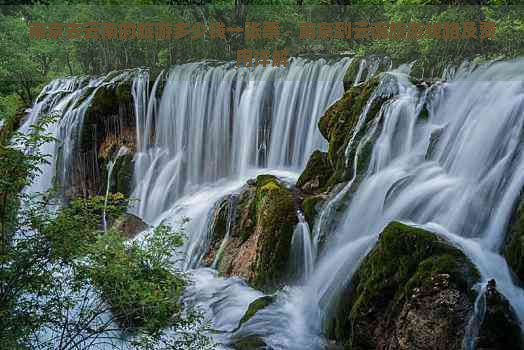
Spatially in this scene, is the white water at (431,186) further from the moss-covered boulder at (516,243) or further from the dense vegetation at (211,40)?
the dense vegetation at (211,40)

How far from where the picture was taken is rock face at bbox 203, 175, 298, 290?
29.5 feet

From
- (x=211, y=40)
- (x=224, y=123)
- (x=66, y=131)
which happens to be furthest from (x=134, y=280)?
(x=211, y=40)

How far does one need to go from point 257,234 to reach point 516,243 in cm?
486

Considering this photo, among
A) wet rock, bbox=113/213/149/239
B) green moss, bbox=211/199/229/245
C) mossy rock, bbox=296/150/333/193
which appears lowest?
wet rock, bbox=113/213/149/239

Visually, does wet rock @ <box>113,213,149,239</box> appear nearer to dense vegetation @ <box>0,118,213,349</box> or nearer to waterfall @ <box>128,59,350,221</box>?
waterfall @ <box>128,59,350,221</box>

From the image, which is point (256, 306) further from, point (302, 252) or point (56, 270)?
point (56, 270)

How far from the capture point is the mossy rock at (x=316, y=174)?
33.9ft

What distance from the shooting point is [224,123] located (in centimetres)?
1612

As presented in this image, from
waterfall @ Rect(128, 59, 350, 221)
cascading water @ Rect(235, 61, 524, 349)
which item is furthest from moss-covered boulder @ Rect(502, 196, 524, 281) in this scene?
waterfall @ Rect(128, 59, 350, 221)

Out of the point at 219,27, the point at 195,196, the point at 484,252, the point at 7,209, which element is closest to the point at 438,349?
the point at 484,252

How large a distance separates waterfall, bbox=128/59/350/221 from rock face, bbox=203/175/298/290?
3.56 metres

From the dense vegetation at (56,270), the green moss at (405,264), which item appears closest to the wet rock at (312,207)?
the green moss at (405,264)

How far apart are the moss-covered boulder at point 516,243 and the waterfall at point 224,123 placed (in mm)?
7627

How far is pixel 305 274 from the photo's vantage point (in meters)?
8.62
